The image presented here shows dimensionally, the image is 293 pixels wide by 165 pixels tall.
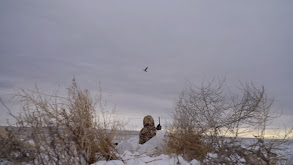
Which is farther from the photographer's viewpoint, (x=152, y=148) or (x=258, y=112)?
(x=152, y=148)

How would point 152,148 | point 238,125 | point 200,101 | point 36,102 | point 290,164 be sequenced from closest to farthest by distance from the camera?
point 290,164, point 36,102, point 238,125, point 200,101, point 152,148

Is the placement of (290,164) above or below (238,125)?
below

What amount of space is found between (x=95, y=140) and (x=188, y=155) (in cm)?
312

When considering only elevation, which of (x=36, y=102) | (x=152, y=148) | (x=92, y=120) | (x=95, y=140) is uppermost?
(x=36, y=102)

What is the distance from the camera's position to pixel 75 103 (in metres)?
4.88

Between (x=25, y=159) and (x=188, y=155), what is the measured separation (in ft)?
16.0

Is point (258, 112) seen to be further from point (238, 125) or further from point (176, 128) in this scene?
point (176, 128)

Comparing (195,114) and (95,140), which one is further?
(195,114)

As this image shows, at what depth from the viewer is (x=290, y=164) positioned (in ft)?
12.7

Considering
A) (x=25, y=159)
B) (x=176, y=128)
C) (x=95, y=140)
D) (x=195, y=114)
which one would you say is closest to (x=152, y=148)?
(x=176, y=128)

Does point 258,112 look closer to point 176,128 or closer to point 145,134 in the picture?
point 176,128

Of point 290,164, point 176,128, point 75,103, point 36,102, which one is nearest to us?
point 290,164

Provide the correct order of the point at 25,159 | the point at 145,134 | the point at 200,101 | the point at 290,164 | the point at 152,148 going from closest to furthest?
the point at 25,159, the point at 290,164, the point at 200,101, the point at 152,148, the point at 145,134

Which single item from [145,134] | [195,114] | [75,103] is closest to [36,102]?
[75,103]
